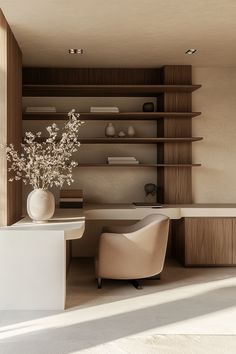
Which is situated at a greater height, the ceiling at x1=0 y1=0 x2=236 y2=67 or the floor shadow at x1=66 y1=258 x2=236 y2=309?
the ceiling at x1=0 y1=0 x2=236 y2=67

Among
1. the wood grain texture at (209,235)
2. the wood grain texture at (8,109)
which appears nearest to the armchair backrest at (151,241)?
the wood grain texture at (209,235)

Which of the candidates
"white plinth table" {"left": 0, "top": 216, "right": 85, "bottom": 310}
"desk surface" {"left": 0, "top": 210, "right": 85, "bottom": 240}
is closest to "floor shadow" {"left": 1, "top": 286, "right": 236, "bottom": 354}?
"white plinth table" {"left": 0, "top": 216, "right": 85, "bottom": 310}

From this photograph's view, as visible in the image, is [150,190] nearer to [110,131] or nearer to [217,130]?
[110,131]

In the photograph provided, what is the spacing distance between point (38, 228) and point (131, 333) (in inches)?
45.3

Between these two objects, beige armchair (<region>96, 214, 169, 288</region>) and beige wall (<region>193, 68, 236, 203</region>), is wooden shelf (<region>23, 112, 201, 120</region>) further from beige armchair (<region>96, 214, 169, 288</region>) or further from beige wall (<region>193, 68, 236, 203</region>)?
beige armchair (<region>96, 214, 169, 288</region>)


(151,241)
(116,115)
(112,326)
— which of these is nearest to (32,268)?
(112,326)

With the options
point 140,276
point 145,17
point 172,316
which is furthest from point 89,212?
point 145,17

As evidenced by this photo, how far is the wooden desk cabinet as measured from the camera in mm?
5031

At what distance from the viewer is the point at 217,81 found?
577 centimetres

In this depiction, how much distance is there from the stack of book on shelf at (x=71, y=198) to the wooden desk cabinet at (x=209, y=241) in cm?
125

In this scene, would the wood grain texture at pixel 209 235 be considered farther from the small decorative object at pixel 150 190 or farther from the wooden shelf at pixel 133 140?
the wooden shelf at pixel 133 140

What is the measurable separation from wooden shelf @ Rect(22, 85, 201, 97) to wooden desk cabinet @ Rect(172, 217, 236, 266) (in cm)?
164

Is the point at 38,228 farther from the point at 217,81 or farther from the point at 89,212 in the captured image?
the point at 217,81

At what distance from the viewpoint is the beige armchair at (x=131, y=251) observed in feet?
13.2
